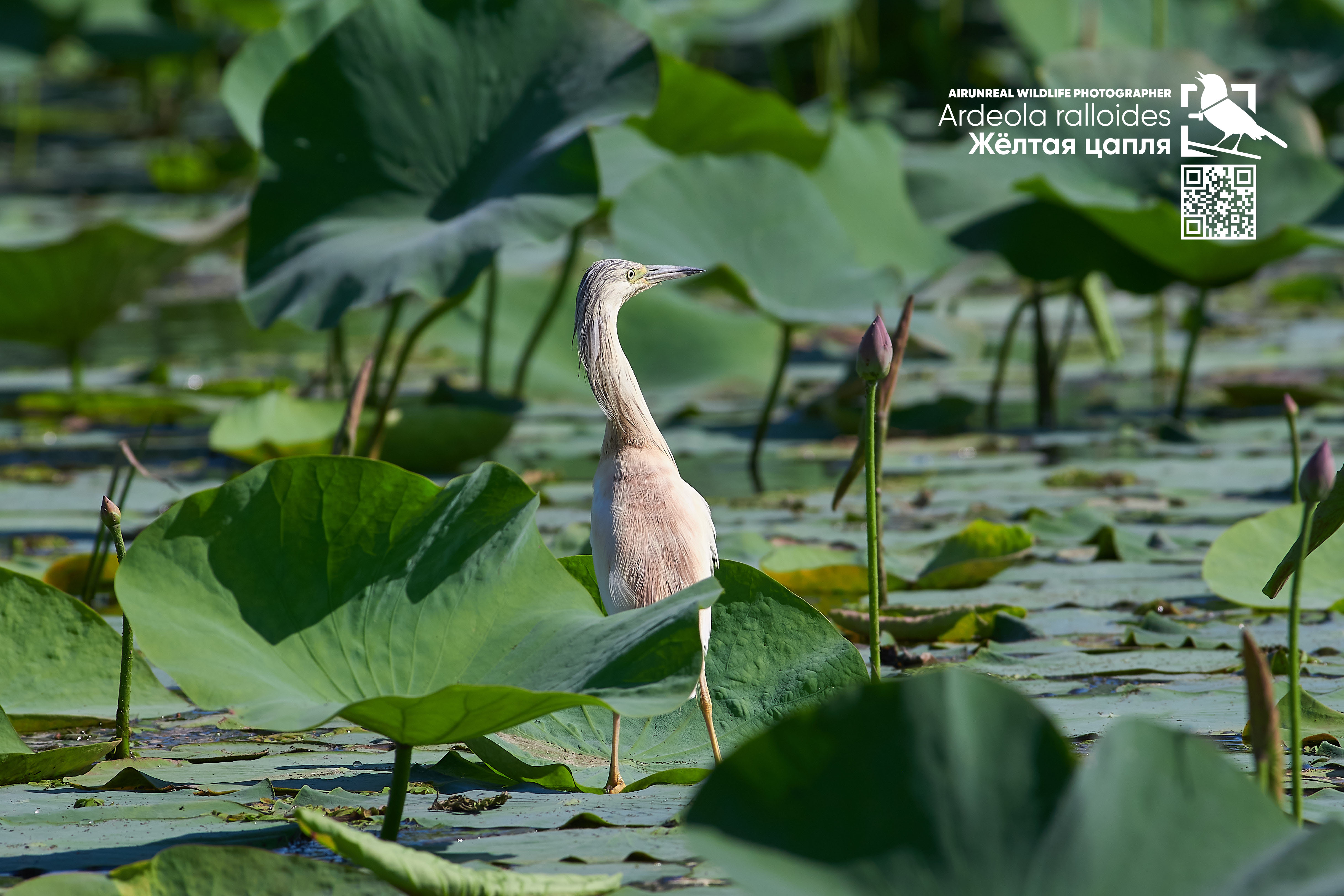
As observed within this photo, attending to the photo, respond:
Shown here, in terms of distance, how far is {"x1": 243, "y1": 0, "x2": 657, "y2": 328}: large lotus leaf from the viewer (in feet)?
11.0

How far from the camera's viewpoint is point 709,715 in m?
1.67

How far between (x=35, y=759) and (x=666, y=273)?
980mm

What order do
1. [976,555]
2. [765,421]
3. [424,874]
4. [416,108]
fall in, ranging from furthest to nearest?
1. [765,421]
2. [416,108]
3. [976,555]
4. [424,874]

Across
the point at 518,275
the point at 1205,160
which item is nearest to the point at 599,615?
the point at 1205,160

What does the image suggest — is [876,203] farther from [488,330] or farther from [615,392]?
[615,392]

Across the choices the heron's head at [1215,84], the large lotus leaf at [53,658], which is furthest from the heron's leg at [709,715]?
the heron's head at [1215,84]

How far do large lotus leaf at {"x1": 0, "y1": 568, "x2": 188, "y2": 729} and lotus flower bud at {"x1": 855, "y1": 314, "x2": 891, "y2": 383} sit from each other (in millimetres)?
1052

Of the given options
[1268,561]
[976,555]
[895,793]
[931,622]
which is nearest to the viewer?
[895,793]

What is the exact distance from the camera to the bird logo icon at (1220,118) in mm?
4133

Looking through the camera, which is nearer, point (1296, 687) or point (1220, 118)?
point (1296, 687)

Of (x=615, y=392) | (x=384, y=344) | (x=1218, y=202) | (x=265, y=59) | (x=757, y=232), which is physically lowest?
(x=615, y=392)

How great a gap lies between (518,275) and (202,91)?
34.9 ft

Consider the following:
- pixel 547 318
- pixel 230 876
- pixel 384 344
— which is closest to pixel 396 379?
pixel 384 344

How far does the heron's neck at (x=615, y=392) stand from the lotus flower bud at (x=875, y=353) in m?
0.31
